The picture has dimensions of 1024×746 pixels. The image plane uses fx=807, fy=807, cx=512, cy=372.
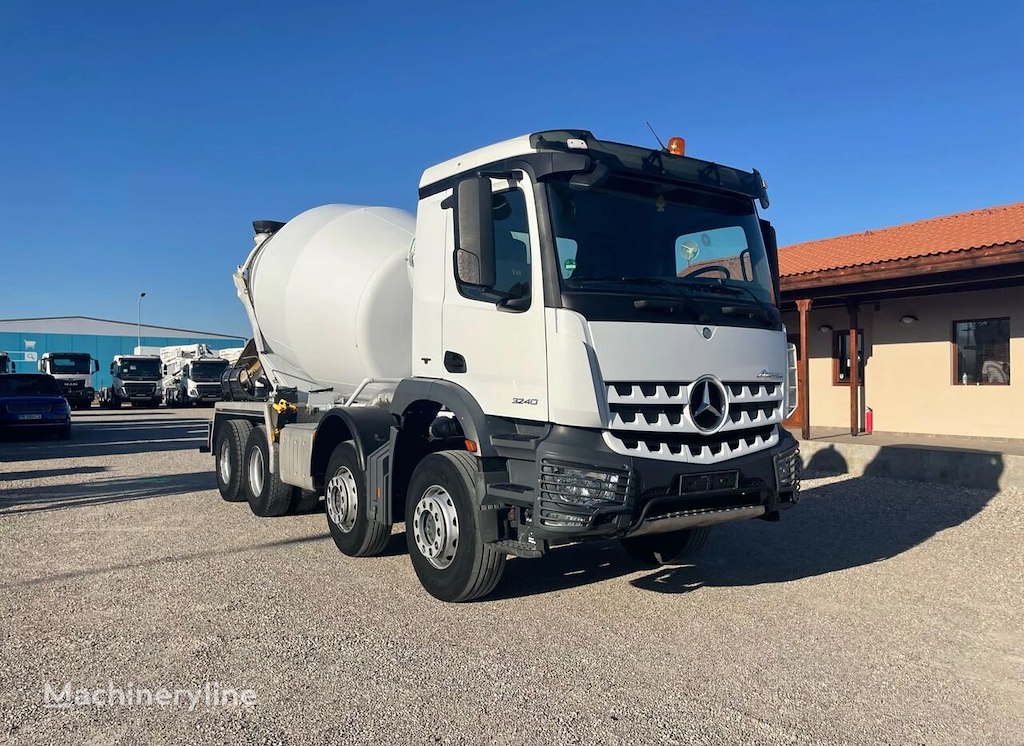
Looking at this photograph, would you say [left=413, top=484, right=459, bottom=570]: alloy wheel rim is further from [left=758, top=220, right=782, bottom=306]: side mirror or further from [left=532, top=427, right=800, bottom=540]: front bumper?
[left=758, top=220, right=782, bottom=306]: side mirror

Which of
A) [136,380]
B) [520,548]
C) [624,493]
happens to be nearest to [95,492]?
[520,548]

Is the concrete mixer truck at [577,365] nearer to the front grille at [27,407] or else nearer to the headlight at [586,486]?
the headlight at [586,486]

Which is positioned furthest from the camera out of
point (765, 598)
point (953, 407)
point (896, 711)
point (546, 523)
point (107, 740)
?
point (953, 407)

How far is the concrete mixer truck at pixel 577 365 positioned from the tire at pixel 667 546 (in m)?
0.08

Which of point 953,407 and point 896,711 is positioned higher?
point 953,407

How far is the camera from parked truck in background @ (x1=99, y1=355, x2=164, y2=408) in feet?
119

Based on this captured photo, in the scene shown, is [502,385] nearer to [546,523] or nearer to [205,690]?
[546,523]

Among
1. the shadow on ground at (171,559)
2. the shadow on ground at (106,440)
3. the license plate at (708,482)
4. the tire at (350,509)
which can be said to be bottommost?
the shadow on ground at (171,559)

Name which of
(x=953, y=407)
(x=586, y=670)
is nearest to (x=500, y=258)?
(x=586, y=670)

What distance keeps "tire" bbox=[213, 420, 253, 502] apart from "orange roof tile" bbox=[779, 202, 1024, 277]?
389 inches

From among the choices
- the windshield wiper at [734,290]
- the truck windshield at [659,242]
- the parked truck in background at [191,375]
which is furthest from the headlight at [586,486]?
the parked truck in background at [191,375]

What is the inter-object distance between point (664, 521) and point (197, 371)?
34.9 meters

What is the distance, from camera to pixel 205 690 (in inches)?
161

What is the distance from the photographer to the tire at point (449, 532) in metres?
5.29
